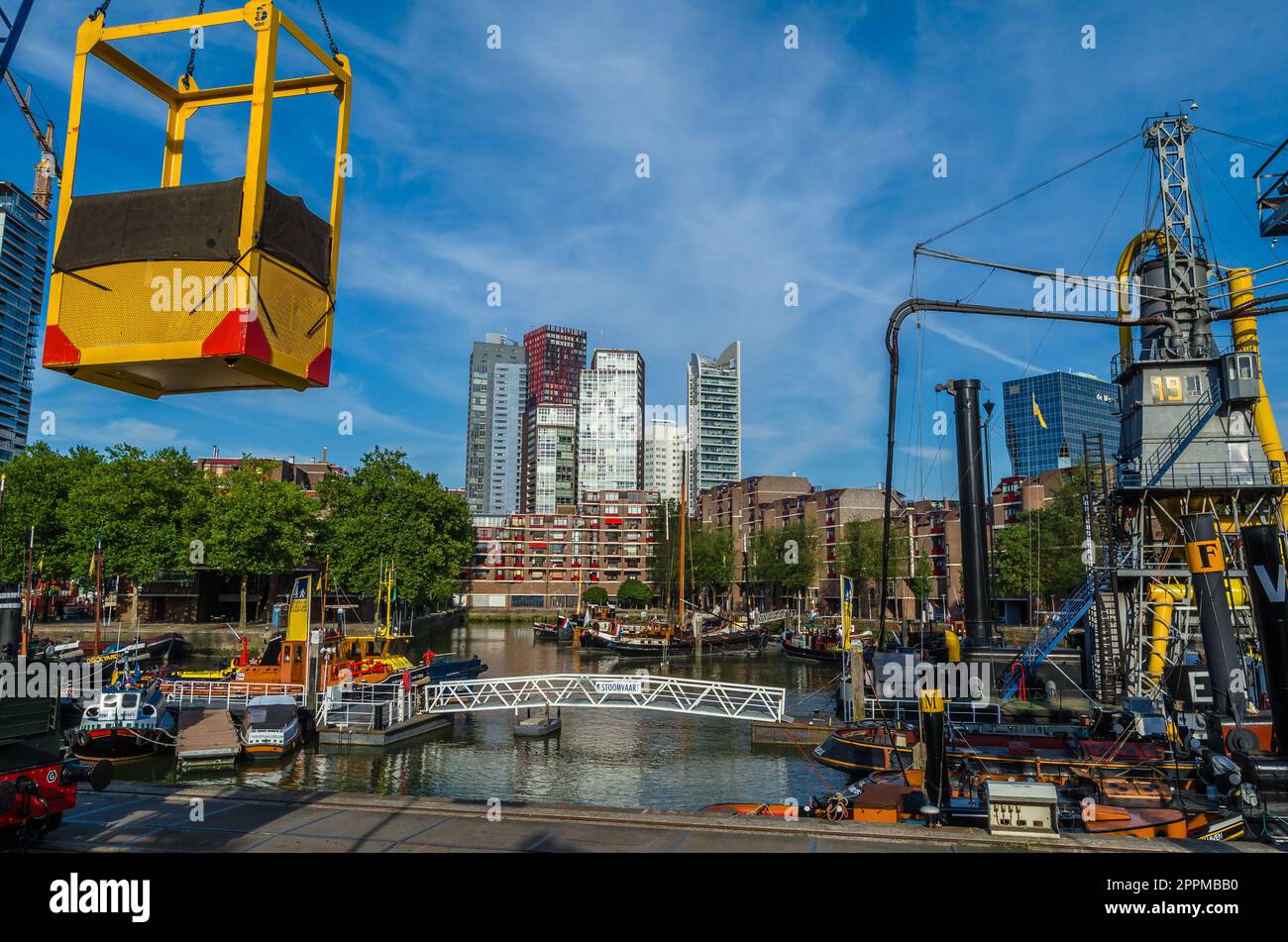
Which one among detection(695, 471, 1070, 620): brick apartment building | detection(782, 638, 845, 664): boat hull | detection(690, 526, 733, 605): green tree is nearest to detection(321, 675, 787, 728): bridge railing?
detection(782, 638, 845, 664): boat hull

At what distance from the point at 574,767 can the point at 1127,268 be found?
2937 cm

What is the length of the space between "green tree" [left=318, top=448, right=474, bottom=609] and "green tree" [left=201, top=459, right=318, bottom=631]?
3998 millimetres

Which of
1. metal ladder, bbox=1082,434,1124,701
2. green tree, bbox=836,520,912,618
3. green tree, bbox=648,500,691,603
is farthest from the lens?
green tree, bbox=648,500,691,603

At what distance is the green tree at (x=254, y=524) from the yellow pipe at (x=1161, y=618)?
6228cm

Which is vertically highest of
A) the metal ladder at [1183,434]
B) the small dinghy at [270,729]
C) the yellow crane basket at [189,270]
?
the metal ladder at [1183,434]

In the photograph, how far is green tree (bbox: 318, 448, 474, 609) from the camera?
74812 millimetres

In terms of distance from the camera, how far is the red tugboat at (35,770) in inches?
350

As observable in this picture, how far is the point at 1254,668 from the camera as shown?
25.8m

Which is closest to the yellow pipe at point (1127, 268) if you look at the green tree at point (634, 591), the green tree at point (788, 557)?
the green tree at point (788, 557)

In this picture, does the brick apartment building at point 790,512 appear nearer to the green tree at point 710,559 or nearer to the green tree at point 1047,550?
the green tree at point 710,559

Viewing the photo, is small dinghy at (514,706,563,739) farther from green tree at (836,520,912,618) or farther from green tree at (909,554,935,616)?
green tree at (836,520,912,618)

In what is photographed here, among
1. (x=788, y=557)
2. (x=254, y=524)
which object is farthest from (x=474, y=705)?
(x=788, y=557)

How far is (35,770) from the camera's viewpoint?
30.3 ft
